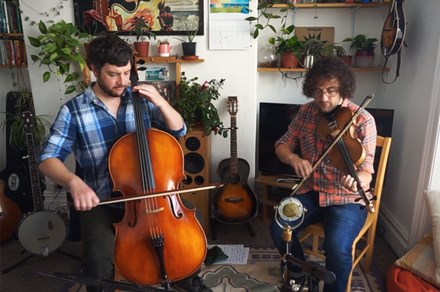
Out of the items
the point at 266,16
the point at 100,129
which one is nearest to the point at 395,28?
the point at 266,16

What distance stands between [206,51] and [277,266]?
1.41m

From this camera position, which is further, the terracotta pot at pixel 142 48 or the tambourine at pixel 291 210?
the terracotta pot at pixel 142 48

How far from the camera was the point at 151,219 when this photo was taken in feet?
4.14

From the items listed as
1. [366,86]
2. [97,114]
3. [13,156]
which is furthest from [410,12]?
[13,156]

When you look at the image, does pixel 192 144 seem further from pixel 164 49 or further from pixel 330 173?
pixel 330 173

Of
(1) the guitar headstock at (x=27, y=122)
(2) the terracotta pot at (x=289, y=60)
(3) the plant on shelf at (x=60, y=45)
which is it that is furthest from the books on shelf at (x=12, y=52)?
(2) the terracotta pot at (x=289, y=60)

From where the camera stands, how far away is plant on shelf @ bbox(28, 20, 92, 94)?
2.10 meters

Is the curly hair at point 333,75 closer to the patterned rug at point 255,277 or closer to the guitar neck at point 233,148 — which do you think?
the guitar neck at point 233,148

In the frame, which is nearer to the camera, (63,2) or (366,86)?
(63,2)

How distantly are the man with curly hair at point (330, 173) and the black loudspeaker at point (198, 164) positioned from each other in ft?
2.19

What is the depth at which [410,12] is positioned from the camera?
2.05 metres

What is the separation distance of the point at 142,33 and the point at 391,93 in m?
1.67

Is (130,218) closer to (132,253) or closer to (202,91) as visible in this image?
(132,253)

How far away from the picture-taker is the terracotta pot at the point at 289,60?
2.33 metres
